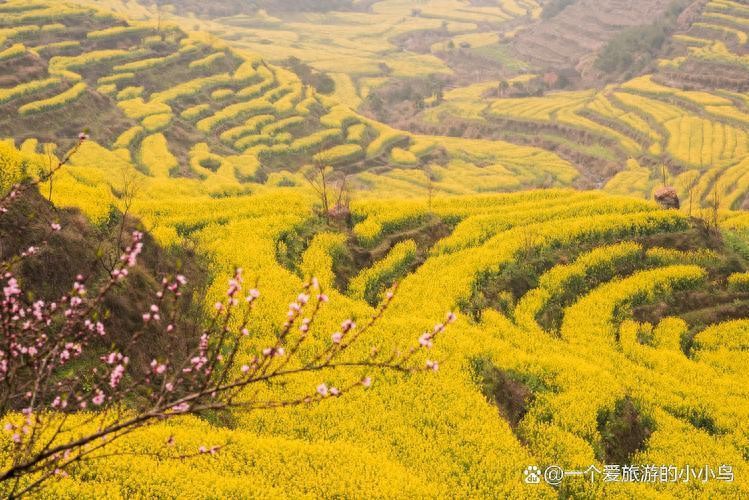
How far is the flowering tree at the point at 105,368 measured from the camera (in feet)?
16.2

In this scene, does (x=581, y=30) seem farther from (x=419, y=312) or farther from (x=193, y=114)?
(x=419, y=312)

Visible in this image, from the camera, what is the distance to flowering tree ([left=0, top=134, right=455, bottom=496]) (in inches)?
194

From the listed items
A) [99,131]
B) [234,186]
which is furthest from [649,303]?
[99,131]

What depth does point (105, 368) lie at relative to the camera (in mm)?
11797

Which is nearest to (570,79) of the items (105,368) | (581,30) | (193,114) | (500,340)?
(581,30)

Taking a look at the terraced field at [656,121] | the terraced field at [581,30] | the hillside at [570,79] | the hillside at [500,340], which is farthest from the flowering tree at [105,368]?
the terraced field at [581,30]

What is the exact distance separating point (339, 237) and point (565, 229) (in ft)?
31.5

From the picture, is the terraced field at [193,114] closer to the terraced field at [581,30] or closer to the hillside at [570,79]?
the hillside at [570,79]

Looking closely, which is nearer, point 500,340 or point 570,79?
point 500,340

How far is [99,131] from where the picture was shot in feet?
171

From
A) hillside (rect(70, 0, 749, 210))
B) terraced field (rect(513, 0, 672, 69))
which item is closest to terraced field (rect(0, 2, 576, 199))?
hillside (rect(70, 0, 749, 210))

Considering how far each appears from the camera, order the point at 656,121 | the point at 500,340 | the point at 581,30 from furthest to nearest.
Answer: the point at 581,30, the point at 656,121, the point at 500,340

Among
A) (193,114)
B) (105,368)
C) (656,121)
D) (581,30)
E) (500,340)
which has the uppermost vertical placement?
(105,368)

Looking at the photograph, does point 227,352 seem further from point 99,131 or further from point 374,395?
point 99,131
